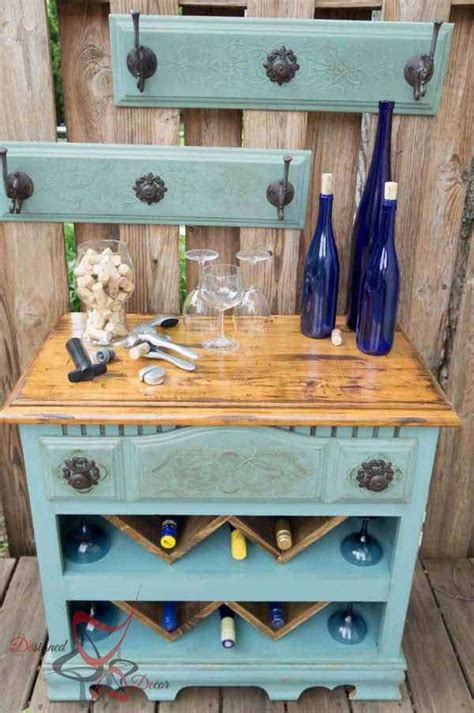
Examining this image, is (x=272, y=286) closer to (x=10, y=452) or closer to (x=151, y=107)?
(x=151, y=107)

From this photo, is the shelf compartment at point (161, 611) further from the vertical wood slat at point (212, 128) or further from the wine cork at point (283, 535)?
the vertical wood slat at point (212, 128)

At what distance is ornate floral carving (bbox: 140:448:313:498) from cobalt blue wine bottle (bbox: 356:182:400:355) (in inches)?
14.1

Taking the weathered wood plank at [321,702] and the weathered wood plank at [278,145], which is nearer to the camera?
the weathered wood plank at [278,145]

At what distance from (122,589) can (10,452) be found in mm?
641

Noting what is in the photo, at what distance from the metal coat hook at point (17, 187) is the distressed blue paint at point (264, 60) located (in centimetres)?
30

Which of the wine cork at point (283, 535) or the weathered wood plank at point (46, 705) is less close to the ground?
the wine cork at point (283, 535)

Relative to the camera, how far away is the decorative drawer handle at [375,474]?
1.39 metres

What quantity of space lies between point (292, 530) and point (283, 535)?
3.1 inches

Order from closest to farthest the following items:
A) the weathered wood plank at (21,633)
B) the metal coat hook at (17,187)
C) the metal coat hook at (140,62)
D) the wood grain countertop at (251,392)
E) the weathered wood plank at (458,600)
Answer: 1. the wood grain countertop at (251,392)
2. the metal coat hook at (140,62)
3. the metal coat hook at (17,187)
4. the weathered wood plank at (21,633)
5. the weathered wood plank at (458,600)

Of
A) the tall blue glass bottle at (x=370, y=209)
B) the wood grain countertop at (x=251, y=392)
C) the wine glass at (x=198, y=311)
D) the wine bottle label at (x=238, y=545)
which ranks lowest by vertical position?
the wine bottle label at (x=238, y=545)

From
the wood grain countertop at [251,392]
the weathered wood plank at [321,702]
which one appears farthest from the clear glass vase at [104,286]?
the weathered wood plank at [321,702]

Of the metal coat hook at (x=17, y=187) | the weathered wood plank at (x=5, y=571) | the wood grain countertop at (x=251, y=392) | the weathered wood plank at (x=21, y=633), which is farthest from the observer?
the weathered wood plank at (x=5, y=571)

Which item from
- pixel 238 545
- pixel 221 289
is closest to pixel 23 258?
pixel 221 289

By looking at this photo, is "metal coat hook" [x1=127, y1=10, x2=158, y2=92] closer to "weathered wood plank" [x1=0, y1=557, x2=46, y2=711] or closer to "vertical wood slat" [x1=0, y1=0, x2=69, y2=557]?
"vertical wood slat" [x1=0, y1=0, x2=69, y2=557]
